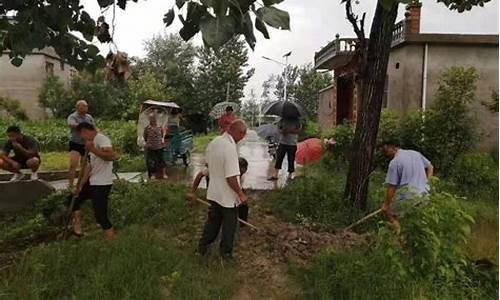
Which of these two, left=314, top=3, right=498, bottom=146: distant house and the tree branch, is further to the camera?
left=314, top=3, right=498, bottom=146: distant house

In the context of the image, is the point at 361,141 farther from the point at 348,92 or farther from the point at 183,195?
the point at 348,92

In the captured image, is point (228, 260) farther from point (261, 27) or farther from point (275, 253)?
point (261, 27)

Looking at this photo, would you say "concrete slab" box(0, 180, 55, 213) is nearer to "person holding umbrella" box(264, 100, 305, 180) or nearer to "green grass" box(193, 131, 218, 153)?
"person holding umbrella" box(264, 100, 305, 180)

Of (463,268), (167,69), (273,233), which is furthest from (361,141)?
(167,69)

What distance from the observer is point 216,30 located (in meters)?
1.69

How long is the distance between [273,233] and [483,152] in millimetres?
8161

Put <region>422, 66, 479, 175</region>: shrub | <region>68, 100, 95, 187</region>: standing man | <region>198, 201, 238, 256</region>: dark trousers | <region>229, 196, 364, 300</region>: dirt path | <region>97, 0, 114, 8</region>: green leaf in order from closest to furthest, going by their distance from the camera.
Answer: <region>97, 0, 114, 8</region>: green leaf, <region>229, 196, 364, 300</region>: dirt path, <region>198, 201, 238, 256</region>: dark trousers, <region>68, 100, 95, 187</region>: standing man, <region>422, 66, 479, 175</region>: shrub

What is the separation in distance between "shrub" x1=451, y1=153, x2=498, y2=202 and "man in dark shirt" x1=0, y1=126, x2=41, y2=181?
8461 mm

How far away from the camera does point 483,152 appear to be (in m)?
12.1

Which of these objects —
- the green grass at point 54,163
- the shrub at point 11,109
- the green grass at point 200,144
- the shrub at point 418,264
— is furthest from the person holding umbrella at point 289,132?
the shrub at point 11,109

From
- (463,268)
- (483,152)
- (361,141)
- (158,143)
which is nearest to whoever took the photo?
(463,268)

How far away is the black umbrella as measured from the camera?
9688 millimetres

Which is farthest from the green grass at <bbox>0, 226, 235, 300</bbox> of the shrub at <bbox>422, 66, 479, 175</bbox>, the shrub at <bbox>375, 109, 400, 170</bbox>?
the shrub at <bbox>422, 66, 479, 175</bbox>

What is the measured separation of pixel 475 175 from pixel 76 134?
26.6 ft
